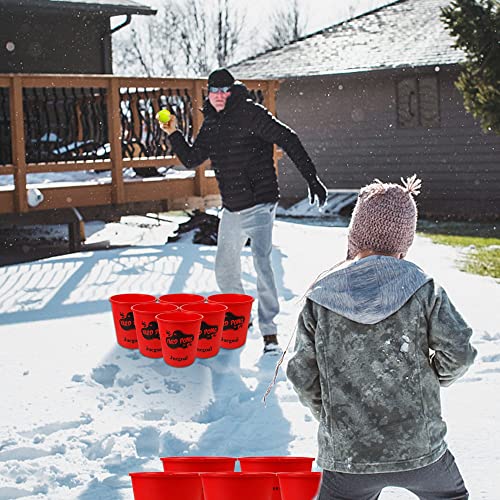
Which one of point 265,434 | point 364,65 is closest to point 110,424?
point 265,434

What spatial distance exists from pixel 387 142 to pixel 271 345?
48.0 feet

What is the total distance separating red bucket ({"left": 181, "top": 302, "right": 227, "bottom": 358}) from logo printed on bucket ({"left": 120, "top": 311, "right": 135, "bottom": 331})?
1.52ft

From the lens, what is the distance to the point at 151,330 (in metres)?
5.96

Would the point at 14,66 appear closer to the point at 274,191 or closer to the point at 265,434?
the point at 274,191

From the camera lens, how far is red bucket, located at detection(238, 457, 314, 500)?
134 inches

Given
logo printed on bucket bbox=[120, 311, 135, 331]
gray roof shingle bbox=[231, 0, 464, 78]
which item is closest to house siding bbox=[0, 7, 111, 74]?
gray roof shingle bbox=[231, 0, 464, 78]

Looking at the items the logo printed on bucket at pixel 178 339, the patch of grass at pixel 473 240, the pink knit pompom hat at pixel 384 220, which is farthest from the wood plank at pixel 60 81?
the pink knit pompom hat at pixel 384 220

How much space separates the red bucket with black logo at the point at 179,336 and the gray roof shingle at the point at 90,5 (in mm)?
9357

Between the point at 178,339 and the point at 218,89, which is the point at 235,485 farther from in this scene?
the point at 218,89

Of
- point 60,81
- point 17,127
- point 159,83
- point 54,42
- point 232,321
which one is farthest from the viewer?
point 54,42

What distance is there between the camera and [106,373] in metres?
5.76

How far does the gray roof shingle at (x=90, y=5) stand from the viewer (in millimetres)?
13891

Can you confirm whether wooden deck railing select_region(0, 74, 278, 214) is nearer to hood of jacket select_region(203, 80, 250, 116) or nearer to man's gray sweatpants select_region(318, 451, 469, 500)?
hood of jacket select_region(203, 80, 250, 116)

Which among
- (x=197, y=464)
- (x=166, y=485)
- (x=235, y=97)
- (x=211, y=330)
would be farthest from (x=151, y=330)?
(x=166, y=485)
